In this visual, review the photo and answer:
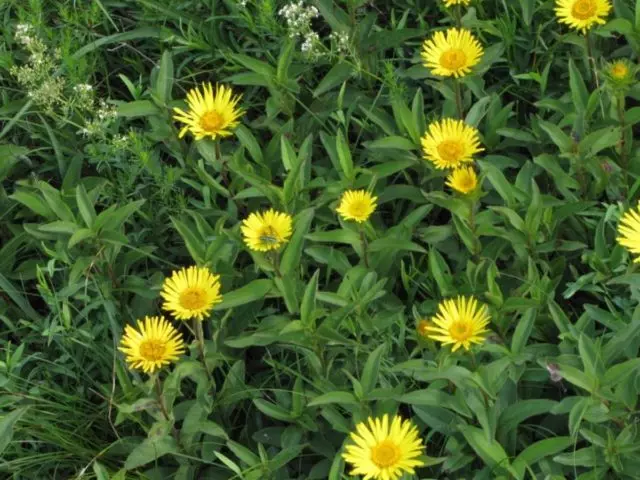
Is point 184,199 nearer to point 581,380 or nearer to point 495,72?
point 495,72

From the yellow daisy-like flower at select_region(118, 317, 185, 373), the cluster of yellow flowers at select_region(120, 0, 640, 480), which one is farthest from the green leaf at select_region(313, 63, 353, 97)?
the yellow daisy-like flower at select_region(118, 317, 185, 373)

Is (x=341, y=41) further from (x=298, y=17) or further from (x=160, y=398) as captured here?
(x=160, y=398)

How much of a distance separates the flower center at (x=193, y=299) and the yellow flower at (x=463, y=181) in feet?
2.14

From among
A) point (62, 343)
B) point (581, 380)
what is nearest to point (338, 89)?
point (62, 343)

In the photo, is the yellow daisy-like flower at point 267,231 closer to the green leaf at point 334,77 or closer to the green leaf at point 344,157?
the green leaf at point 344,157

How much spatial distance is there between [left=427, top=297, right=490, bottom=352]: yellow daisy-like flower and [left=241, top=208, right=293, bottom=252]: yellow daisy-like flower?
16.4 inches

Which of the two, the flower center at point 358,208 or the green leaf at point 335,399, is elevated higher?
the flower center at point 358,208

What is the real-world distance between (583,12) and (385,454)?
4.57ft

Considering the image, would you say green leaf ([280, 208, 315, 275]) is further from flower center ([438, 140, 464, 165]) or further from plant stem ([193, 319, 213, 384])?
flower center ([438, 140, 464, 165])

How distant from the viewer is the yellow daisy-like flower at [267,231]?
240 centimetres

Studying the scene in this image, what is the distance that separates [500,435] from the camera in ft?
7.25

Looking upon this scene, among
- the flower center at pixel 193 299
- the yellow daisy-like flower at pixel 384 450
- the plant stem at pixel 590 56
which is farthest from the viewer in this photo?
the plant stem at pixel 590 56

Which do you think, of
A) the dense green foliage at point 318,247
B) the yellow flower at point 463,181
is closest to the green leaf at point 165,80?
the dense green foliage at point 318,247

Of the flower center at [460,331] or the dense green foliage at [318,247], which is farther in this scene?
the dense green foliage at [318,247]
